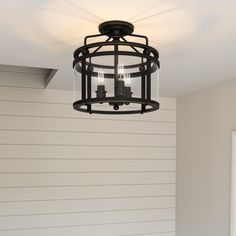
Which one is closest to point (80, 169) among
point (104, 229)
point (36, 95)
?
point (104, 229)

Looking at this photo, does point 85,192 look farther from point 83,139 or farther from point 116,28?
point 116,28

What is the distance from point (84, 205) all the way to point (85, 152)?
573mm

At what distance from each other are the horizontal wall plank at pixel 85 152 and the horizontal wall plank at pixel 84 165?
0.05 meters

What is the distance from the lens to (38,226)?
11.6 feet

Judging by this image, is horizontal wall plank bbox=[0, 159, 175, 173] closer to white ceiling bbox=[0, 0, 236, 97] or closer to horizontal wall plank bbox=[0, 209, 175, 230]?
horizontal wall plank bbox=[0, 209, 175, 230]

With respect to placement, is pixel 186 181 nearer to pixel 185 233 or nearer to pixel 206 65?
pixel 185 233

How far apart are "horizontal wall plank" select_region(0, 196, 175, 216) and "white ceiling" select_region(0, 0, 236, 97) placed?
1.54 metres

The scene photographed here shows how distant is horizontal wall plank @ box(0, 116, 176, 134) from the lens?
3535mm

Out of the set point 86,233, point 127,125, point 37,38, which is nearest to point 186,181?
point 127,125

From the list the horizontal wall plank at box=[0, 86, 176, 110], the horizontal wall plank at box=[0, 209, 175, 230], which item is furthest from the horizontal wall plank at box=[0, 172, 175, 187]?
the horizontal wall plank at box=[0, 86, 176, 110]

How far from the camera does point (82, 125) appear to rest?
3771mm

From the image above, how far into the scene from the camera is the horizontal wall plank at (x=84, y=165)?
3.50m

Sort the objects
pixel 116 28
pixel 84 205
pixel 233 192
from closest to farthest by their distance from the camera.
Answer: pixel 116 28, pixel 233 192, pixel 84 205

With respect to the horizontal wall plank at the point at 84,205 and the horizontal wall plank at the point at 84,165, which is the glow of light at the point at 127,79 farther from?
the horizontal wall plank at the point at 84,205
